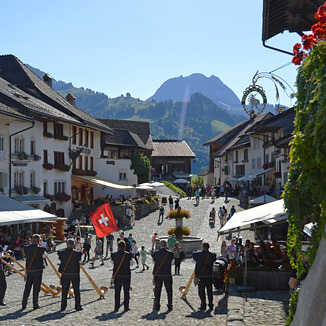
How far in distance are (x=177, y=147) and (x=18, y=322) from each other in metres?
75.9

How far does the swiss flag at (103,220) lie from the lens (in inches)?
683

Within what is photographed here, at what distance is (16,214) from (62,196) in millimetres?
13595

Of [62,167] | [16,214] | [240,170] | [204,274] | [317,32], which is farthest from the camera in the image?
[240,170]

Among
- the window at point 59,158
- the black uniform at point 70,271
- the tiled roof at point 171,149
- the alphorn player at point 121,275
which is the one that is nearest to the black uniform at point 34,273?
the black uniform at point 70,271

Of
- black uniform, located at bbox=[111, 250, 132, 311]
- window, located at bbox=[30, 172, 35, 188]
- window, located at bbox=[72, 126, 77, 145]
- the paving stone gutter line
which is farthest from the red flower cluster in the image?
window, located at bbox=[72, 126, 77, 145]

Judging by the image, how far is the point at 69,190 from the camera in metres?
43.7

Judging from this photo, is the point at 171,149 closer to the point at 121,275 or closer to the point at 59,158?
the point at 59,158

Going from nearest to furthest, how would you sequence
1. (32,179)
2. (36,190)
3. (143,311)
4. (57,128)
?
(143,311), (36,190), (32,179), (57,128)

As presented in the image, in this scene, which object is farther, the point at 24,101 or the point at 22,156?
the point at 24,101

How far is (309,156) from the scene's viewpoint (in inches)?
234

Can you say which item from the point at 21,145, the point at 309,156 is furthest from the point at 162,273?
the point at 21,145

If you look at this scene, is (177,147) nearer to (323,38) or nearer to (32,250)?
(32,250)

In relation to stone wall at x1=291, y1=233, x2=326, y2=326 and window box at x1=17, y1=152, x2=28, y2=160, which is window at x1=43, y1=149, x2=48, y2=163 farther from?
stone wall at x1=291, y1=233, x2=326, y2=326

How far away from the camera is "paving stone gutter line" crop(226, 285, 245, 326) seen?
10141 millimetres
